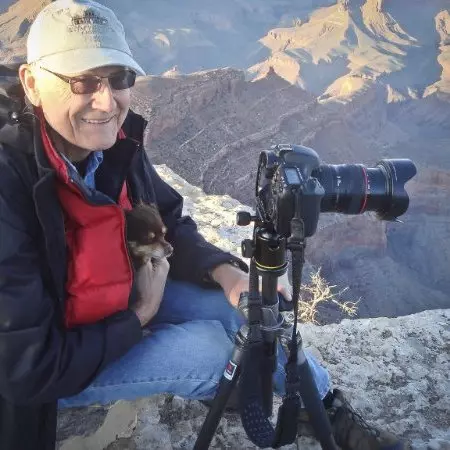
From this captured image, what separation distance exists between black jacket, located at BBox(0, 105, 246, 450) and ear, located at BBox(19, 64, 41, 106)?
92 mm

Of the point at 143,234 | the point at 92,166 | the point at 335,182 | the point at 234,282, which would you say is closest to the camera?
the point at 335,182

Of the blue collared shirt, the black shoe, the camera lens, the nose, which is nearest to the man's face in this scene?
the nose

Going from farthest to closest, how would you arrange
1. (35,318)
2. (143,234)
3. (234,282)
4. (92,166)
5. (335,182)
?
(234,282), (143,234), (92,166), (335,182), (35,318)

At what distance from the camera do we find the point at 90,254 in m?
1.32

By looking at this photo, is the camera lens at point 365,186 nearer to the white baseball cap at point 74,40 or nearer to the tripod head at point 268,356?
the tripod head at point 268,356

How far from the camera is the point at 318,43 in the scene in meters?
46.8

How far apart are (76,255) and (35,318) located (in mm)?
214

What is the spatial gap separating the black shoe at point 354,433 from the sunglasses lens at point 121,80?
1408mm

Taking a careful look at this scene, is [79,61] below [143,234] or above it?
above

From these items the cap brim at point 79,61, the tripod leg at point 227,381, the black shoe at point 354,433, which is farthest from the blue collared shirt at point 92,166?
the black shoe at point 354,433

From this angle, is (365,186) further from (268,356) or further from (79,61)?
(79,61)

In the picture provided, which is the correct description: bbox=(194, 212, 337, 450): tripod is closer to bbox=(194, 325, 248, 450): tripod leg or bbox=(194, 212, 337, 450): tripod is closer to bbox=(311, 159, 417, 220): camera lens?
bbox=(194, 325, 248, 450): tripod leg

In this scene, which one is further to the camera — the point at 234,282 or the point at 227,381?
the point at 234,282

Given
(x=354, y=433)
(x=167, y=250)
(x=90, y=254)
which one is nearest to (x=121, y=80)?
(x=90, y=254)
